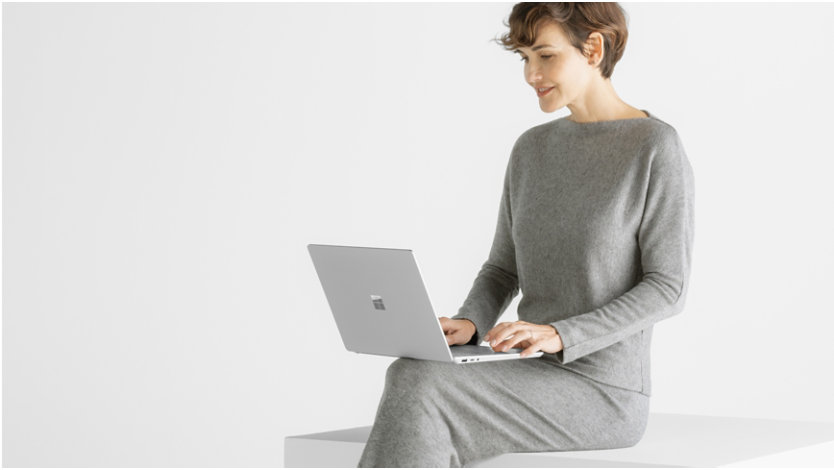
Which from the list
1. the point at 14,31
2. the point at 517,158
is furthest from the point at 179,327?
the point at 517,158

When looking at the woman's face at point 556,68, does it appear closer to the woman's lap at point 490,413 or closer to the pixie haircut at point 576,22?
the pixie haircut at point 576,22

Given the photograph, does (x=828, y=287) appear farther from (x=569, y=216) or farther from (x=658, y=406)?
(x=569, y=216)

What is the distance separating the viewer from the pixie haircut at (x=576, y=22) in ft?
8.18

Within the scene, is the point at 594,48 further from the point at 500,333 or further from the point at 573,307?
the point at 500,333

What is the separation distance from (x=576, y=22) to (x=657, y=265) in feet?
1.73

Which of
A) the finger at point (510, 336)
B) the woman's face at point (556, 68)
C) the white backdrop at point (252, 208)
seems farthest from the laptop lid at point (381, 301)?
the white backdrop at point (252, 208)

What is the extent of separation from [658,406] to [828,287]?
0.79 m

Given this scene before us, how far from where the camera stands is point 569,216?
249 cm

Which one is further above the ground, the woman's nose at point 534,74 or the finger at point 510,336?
the woman's nose at point 534,74

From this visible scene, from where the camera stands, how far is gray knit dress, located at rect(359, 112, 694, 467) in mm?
2213

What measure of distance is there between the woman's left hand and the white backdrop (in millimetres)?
2470

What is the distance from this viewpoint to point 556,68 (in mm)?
2504

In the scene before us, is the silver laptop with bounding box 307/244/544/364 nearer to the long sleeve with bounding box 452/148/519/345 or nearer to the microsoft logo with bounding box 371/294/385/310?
the microsoft logo with bounding box 371/294/385/310

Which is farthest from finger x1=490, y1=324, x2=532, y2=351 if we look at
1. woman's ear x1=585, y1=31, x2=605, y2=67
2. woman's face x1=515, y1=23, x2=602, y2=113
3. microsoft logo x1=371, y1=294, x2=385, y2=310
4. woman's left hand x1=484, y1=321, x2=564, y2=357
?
woman's ear x1=585, y1=31, x2=605, y2=67
